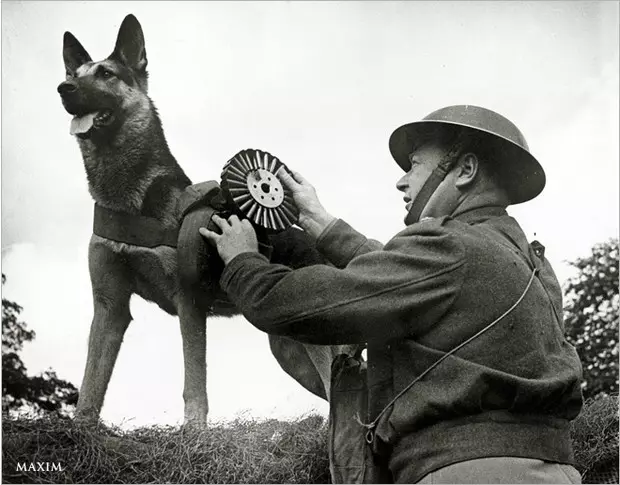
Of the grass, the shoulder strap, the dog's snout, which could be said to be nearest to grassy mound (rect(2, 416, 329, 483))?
the grass

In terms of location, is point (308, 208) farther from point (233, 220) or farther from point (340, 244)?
point (233, 220)

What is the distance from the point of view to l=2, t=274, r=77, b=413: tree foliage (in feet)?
11.6

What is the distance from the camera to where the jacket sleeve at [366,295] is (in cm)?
302

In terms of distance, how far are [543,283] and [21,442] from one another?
216 cm

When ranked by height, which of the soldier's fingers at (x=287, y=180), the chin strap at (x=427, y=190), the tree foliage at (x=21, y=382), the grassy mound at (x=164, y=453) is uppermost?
the soldier's fingers at (x=287, y=180)

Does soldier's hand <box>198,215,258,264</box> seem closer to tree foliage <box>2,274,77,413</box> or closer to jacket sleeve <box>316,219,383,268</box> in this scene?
jacket sleeve <box>316,219,383,268</box>

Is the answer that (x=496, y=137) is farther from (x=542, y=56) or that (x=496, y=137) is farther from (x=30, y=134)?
(x=30, y=134)

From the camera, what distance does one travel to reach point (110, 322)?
143 inches

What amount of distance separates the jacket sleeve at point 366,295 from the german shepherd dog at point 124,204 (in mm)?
632

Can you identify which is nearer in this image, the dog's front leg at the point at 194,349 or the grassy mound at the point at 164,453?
the grassy mound at the point at 164,453

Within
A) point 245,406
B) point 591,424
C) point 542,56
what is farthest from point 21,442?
point 542,56

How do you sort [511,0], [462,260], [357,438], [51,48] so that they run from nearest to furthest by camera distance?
[462,260] < [357,438] < [51,48] < [511,0]

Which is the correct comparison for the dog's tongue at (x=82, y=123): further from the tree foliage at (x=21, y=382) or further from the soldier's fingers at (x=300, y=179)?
the soldier's fingers at (x=300, y=179)

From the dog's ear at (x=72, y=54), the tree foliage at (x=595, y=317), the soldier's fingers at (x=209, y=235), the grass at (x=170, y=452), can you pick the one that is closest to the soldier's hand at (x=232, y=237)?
the soldier's fingers at (x=209, y=235)
